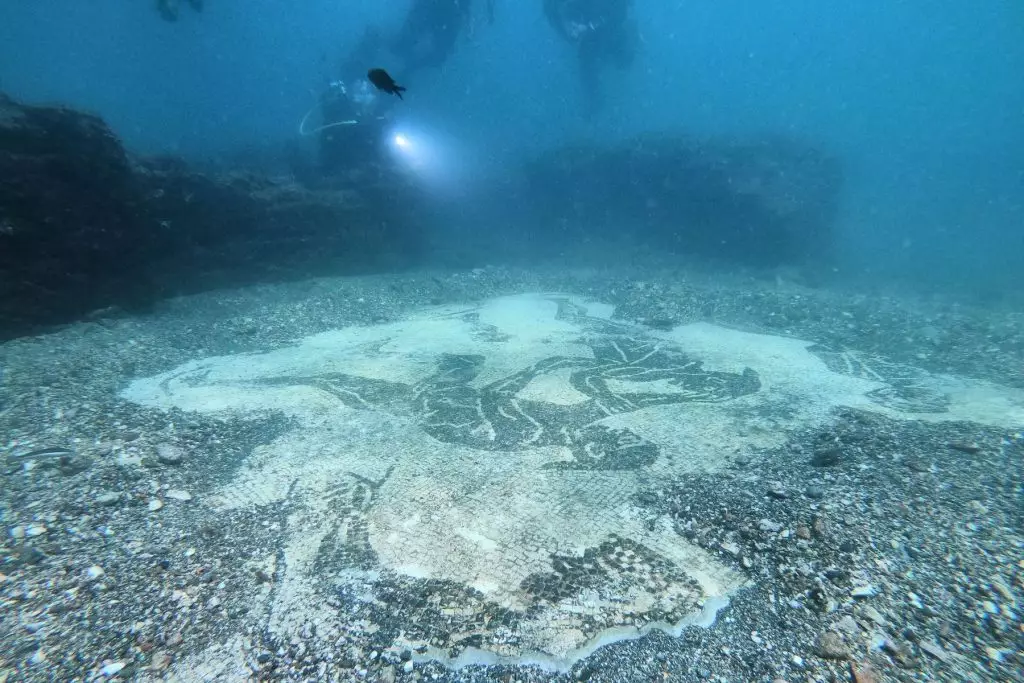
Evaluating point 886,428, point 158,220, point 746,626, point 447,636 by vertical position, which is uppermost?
point 158,220

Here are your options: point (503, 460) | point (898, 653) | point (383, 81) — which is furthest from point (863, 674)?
point (383, 81)

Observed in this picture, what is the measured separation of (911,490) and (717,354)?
437 cm

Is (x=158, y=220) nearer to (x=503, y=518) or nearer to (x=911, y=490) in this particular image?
(x=503, y=518)

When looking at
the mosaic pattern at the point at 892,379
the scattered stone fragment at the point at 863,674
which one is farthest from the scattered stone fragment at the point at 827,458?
the scattered stone fragment at the point at 863,674

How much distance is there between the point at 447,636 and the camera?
285cm

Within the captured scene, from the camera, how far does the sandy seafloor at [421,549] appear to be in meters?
2.58

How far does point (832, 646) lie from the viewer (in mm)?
2578

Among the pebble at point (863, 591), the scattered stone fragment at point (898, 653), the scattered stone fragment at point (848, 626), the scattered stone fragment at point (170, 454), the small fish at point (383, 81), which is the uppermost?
the small fish at point (383, 81)

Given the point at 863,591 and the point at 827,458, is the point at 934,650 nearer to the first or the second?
the point at 863,591

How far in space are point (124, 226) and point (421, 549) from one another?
9085 millimetres

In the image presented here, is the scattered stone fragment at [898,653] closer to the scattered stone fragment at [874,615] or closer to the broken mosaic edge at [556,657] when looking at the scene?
the scattered stone fragment at [874,615]

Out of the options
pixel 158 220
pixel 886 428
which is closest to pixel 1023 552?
pixel 886 428

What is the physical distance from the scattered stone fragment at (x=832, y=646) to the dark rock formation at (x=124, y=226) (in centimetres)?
1054

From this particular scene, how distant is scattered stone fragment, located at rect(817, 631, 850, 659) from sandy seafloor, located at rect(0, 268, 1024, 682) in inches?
0.4
